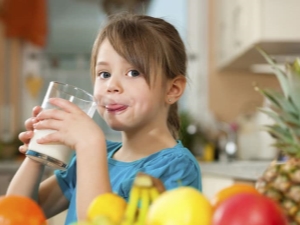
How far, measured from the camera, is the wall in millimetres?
4078

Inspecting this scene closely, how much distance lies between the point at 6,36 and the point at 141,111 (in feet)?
Result: 10.9

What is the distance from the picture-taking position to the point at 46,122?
0.88 metres

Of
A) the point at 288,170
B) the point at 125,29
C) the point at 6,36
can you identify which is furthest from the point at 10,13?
the point at 288,170

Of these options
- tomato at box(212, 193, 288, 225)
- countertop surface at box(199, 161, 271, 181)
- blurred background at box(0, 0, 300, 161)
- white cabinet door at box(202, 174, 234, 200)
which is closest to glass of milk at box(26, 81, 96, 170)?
tomato at box(212, 193, 288, 225)

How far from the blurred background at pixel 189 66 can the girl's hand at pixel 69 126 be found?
2787 millimetres

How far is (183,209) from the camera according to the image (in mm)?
535

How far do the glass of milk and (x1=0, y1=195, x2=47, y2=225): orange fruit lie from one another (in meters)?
0.28

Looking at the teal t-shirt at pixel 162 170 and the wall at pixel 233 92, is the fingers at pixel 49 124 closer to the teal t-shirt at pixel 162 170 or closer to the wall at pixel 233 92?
the teal t-shirt at pixel 162 170

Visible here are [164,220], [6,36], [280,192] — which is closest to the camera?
[164,220]

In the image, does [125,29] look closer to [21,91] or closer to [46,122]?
[46,122]

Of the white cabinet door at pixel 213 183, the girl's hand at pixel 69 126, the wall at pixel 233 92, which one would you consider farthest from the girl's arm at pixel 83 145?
the wall at pixel 233 92

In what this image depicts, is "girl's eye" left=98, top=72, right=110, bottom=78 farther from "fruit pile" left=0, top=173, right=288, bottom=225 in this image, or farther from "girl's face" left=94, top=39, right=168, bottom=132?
"fruit pile" left=0, top=173, right=288, bottom=225

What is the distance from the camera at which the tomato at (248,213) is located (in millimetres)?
493

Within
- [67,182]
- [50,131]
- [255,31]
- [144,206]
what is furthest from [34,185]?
[255,31]
